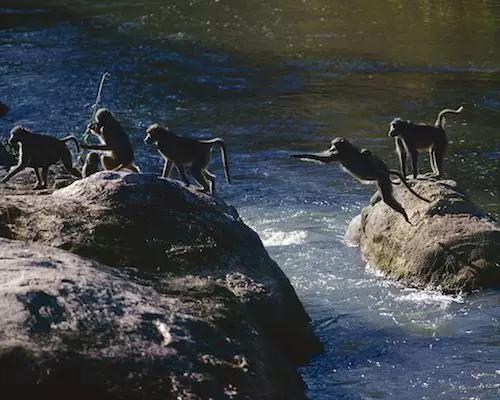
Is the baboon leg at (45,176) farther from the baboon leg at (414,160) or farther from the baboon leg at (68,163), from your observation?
the baboon leg at (414,160)

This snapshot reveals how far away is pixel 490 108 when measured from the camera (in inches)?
875

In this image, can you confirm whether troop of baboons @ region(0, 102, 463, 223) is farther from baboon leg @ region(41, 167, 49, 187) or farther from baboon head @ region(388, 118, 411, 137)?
baboon head @ region(388, 118, 411, 137)

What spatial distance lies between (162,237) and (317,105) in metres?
13.8

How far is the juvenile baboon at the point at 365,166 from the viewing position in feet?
42.1

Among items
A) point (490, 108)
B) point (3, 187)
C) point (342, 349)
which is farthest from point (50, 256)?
point (490, 108)

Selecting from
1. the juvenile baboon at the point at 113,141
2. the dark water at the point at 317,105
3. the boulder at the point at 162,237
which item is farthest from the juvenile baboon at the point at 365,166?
the boulder at the point at 162,237

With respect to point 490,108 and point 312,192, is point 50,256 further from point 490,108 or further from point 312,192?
point 490,108

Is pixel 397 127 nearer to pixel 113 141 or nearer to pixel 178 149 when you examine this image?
pixel 178 149

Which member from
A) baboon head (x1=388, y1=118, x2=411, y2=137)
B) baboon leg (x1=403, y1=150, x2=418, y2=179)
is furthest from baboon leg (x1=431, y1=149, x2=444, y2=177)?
baboon head (x1=388, y1=118, x2=411, y2=137)

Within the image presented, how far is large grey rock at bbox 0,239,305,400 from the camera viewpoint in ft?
20.9

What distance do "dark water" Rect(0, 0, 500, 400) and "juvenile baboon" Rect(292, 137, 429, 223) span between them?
98cm

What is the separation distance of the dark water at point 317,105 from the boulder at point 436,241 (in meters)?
0.26

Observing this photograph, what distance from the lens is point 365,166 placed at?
1322cm

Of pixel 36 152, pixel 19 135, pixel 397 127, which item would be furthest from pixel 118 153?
pixel 397 127
